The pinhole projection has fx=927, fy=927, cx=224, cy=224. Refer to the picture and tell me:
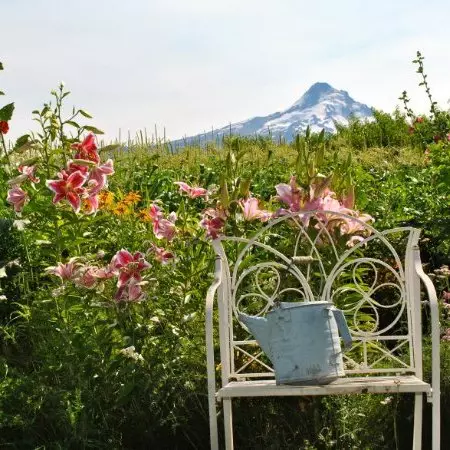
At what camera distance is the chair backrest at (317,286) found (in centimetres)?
371

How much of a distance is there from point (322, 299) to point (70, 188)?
1.20 metres

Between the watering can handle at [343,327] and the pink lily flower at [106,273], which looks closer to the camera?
the watering can handle at [343,327]

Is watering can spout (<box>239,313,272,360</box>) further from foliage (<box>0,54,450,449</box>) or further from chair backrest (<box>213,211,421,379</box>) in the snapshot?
foliage (<box>0,54,450,449</box>)

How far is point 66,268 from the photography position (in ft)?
13.0

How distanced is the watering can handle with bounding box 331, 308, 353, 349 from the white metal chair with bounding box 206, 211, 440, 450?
14cm

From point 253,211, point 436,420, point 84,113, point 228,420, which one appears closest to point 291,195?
point 253,211

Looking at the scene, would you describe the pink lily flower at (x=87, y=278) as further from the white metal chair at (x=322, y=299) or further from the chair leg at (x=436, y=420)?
the chair leg at (x=436, y=420)

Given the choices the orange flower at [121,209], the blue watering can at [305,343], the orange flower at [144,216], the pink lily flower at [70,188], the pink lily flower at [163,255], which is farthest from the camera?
the orange flower at [121,209]

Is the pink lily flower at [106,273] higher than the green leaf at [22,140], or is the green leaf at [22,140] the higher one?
the green leaf at [22,140]

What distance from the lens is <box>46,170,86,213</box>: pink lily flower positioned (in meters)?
4.05

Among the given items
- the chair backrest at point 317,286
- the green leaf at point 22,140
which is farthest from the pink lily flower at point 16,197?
the chair backrest at point 317,286

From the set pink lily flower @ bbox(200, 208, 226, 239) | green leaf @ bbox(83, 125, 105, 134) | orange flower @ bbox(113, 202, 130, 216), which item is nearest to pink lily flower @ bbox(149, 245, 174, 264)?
pink lily flower @ bbox(200, 208, 226, 239)

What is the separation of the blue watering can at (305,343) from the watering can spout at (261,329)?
0.03 m

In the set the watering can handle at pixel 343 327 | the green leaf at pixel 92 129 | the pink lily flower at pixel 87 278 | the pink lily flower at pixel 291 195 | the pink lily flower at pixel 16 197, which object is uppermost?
the green leaf at pixel 92 129
